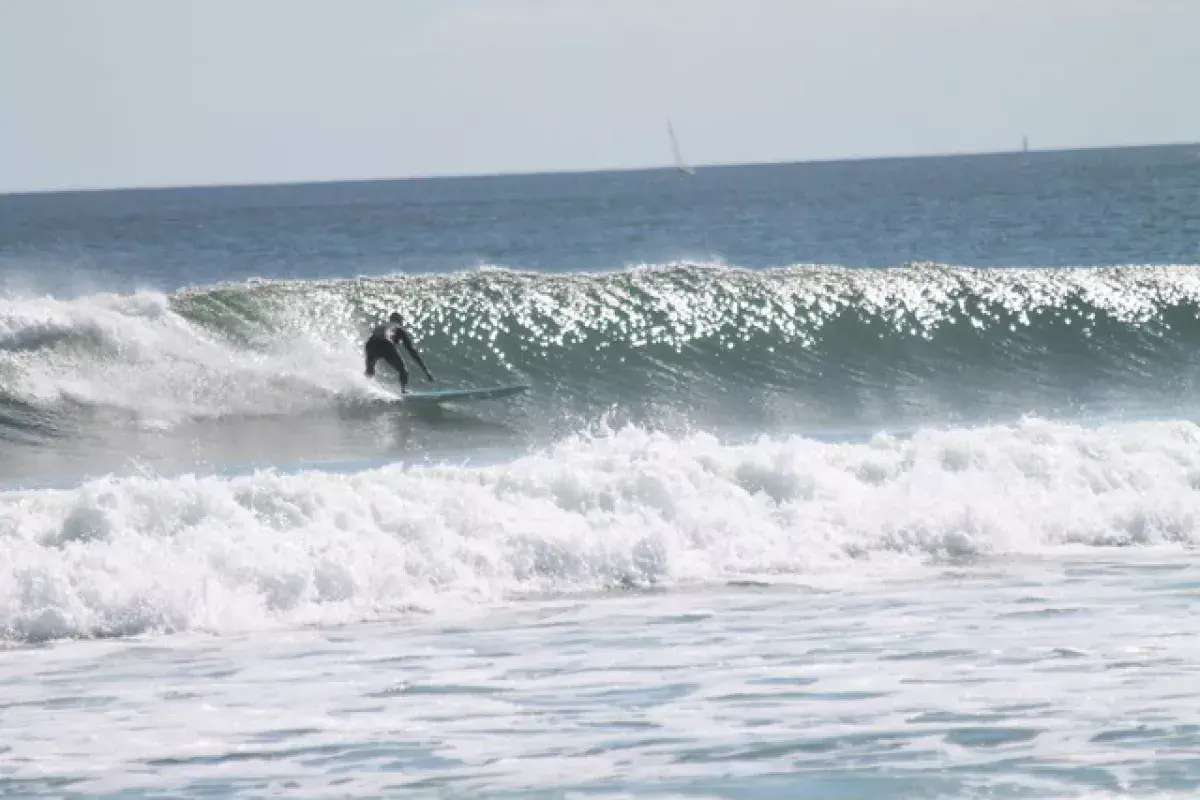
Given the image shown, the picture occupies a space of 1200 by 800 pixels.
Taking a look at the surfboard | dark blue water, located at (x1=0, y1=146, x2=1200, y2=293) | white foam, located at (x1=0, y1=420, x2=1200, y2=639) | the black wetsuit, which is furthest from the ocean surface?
dark blue water, located at (x1=0, y1=146, x2=1200, y2=293)

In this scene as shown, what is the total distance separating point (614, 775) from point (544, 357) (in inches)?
674

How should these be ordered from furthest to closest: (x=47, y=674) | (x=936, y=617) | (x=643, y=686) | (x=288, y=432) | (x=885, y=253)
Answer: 1. (x=885, y=253)
2. (x=288, y=432)
3. (x=936, y=617)
4. (x=47, y=674)
5. (x=643, y=686)

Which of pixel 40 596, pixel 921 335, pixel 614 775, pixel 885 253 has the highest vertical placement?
pixel 885 253

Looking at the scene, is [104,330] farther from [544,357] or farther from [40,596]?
[40,596]

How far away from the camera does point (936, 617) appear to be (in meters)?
10.5

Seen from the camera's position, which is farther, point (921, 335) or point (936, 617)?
point (921, 335)

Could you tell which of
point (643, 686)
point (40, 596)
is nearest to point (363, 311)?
point (40, 596)

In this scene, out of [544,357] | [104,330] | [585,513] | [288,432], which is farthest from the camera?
[544,357]

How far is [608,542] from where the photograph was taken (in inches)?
487

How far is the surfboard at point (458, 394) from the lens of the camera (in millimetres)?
20703

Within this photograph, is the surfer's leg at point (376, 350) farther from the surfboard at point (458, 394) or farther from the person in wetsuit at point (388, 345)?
the surfboard at point (458, 394)

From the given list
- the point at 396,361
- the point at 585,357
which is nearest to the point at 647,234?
the point at 585,357

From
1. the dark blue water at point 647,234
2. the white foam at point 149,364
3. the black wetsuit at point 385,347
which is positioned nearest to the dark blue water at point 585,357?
the white foam at point 149,364

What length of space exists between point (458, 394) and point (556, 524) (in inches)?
337
